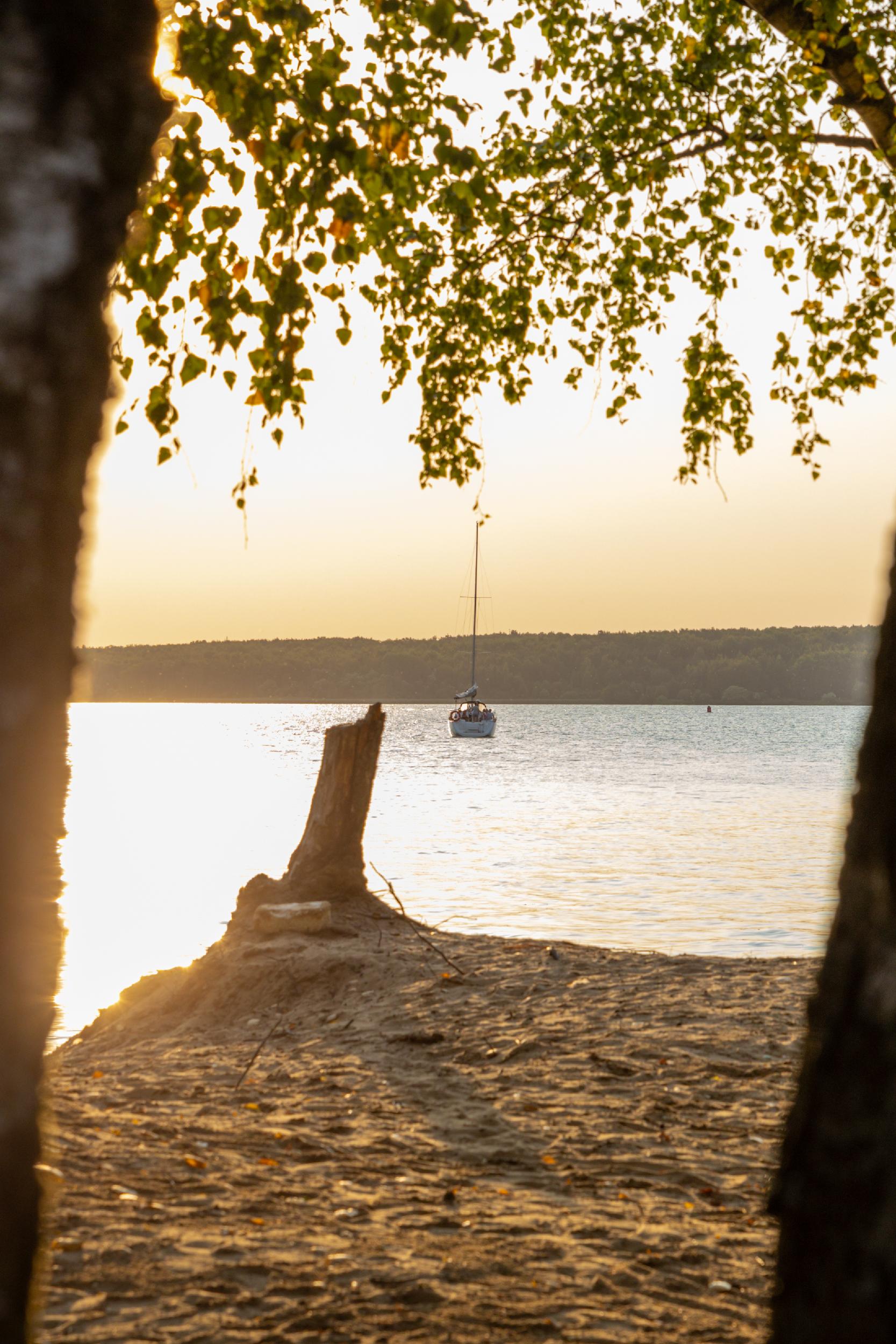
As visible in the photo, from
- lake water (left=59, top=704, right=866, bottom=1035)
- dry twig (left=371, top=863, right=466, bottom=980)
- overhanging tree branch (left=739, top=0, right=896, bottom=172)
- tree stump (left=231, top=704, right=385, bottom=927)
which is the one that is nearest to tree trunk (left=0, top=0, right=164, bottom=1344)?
lake water (left=59, top=704, right=866, bottom=1035)

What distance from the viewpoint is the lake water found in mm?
16750

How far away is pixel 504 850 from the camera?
27609mm

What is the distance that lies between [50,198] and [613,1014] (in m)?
7.54

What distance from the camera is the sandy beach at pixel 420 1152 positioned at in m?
3.97

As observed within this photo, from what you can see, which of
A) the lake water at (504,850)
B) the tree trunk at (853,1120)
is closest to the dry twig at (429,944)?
the lake water at (504,850)

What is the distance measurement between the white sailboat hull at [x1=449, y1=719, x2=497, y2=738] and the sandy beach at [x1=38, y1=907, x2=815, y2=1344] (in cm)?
9168

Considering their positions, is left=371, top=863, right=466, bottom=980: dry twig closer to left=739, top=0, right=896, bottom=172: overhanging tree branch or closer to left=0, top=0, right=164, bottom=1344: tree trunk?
left=739, top=0, right=896, bottom=172: overhanging tree branch

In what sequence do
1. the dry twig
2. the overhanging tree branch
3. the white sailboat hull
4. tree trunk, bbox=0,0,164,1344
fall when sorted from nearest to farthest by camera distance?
tree trunk, bbox=0,0,164,1344
the overhanging tree branch
the dry twig
the white sailboat hull

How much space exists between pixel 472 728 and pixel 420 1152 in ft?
316

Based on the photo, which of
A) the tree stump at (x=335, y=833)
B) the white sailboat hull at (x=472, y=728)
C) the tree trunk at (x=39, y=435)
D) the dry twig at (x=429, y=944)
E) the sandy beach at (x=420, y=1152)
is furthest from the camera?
the white sailboat hull at (x=472, y=728)

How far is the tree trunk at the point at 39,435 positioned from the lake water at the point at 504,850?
13.2 inches

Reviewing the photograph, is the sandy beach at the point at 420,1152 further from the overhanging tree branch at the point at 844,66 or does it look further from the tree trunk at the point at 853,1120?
the overhanging tree branch at the point at 844,66

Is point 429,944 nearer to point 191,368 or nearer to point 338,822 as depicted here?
point 338,822

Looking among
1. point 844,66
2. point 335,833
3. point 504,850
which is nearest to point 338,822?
point 335,833
